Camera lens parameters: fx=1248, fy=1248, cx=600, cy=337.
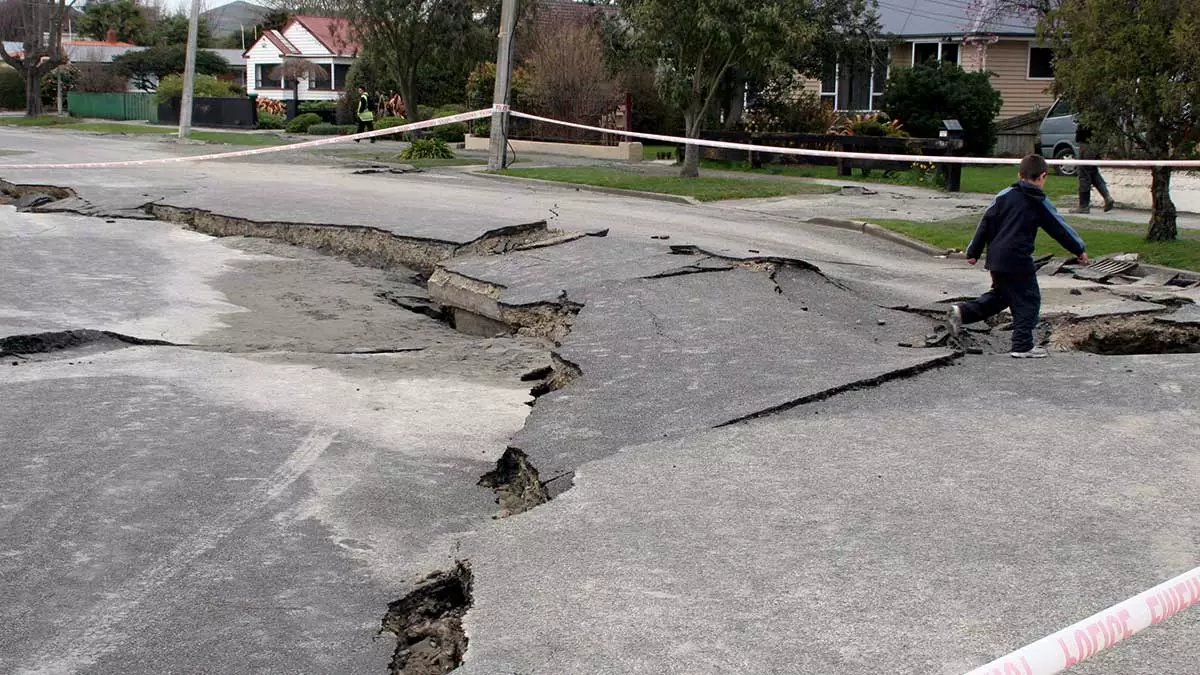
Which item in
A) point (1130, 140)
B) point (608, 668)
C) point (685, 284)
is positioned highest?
point (1130, 140)

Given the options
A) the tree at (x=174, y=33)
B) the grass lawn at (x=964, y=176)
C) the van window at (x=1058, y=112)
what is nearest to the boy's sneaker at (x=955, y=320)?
the grass lawn at (x=964, y=176)

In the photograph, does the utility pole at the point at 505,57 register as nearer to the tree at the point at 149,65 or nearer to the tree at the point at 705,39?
the tree at the point at 705,39

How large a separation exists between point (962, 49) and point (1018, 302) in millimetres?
29721

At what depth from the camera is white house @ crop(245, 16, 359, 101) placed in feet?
213

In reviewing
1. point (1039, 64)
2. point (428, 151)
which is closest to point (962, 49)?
point (1039, 64)

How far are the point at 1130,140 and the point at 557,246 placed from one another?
706 centimetres

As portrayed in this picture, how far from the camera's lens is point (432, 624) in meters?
4.60

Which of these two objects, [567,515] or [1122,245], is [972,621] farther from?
[1122,245]

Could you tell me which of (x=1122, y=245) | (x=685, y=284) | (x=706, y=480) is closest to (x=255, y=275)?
(x=685, y=284)

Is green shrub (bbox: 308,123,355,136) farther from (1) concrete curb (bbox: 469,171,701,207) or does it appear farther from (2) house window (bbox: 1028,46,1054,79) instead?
(2) house window (bbox: 1028,46,1054,79)

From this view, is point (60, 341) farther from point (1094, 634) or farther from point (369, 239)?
point (1094, 634)

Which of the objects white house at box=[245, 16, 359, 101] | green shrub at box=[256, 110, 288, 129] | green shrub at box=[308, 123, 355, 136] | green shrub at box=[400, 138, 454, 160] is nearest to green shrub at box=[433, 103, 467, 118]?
green shrub at box=[308, 123, 355, 136]

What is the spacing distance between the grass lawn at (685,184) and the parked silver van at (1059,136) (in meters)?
6.17

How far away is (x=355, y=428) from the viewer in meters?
7.11
